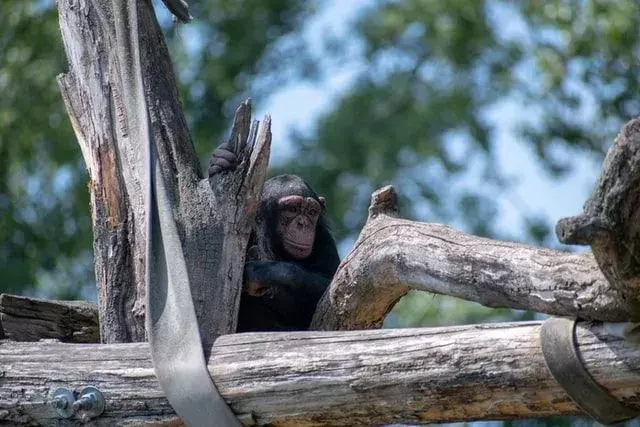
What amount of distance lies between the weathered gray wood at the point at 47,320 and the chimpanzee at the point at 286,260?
698 millimetres

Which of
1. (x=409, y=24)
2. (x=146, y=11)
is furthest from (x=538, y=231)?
(x=146, y=11)

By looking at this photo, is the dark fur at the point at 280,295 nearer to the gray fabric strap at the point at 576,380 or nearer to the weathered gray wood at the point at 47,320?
the weathered gray wood at the point at 47,320

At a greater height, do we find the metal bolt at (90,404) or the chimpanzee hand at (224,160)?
the chimpanzee hand at (224,160)

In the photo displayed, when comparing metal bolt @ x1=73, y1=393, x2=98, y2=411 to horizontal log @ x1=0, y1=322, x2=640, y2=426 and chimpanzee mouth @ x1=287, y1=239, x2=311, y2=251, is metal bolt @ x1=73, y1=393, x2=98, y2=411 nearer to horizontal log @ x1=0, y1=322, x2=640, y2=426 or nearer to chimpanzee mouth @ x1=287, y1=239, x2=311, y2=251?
horizontal log @ x1=0, y1=322, x2=640, y2=426

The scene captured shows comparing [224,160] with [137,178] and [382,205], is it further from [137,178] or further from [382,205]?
[382,205]

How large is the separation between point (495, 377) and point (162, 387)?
3.43 feet

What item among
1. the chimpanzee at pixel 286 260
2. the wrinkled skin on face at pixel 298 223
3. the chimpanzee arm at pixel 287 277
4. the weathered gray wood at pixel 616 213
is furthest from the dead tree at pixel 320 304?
the wrinkled skin on face at pixel 298 223

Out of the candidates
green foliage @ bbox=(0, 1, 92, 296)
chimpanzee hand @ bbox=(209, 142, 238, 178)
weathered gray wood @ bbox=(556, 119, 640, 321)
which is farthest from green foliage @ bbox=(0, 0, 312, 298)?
weathered gray wood @ bbox=(556, 119, 640, 321)

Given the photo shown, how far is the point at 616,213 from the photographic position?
2.93 metres

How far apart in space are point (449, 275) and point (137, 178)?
1.32 meters

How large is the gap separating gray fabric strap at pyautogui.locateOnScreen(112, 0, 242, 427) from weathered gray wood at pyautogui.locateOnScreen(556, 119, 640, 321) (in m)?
1.31

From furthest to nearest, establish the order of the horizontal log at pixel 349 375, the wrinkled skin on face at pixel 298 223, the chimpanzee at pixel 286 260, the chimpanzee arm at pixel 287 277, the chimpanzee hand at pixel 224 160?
the wrinkled skin on face at pixel 298 223, the chimpanzee at pixel 286 260, the chimpanzee arm at pixel 287 277, the chimpanzee hand at pixel 224 160, the horizontal log at pixel 349 375

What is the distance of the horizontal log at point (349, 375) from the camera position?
3383 mm

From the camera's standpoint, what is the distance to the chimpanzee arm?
5336mm
